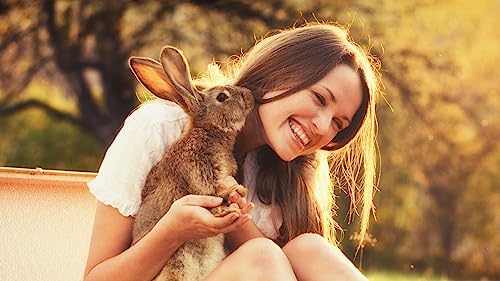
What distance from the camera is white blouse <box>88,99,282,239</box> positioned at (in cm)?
256

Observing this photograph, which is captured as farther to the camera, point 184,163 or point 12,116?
point 12,116

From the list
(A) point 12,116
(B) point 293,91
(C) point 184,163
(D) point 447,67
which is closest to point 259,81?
(B) point 293,91

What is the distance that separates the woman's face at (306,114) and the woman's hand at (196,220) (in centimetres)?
37

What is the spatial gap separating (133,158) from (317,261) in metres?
0.50

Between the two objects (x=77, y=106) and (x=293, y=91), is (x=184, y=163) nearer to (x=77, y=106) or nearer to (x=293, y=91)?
(x=293, y=91)

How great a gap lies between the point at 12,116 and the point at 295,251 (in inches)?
284

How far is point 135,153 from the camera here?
2.58 metres

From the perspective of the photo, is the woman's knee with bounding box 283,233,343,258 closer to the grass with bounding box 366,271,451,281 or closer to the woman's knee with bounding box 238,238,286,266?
the woman's knee with bounding box 238,238,286,266

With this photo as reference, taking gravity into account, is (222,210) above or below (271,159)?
above

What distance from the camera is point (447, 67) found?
8.95m

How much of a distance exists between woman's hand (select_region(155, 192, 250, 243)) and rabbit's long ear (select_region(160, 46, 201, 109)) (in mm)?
296

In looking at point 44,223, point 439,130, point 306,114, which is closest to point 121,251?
point 306,114

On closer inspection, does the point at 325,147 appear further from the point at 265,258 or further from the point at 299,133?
the point at 265,258

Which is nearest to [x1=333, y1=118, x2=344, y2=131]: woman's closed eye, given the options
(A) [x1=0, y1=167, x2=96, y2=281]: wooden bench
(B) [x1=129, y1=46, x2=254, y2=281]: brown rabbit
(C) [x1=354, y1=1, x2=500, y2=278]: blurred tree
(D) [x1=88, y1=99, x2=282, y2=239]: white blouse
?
(B) [x1=129, y1=46, x2=254, y2=281]: brown rabbit
